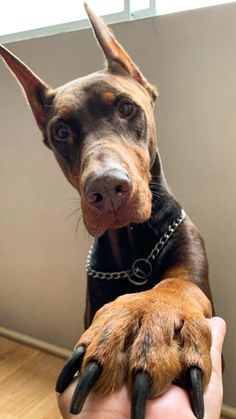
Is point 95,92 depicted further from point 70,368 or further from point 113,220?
point 70,368

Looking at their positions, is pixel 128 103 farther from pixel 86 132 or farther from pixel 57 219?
pixel 57 219

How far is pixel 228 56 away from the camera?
146cm

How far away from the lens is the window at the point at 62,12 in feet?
5.24

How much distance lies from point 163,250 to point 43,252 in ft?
4.10

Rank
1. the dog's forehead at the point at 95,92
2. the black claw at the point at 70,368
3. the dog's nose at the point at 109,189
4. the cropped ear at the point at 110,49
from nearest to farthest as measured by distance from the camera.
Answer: the black claw at the point at 70,368 → the dog's nose at the point at 109,189 → the dog's forehead at the point at 95,92 → the cropped ear at the point at 110,49

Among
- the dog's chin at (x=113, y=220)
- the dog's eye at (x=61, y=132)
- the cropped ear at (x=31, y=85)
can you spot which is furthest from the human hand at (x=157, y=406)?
the cropped ear at (x=31, y=85)

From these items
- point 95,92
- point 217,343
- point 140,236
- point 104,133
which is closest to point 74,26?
point 95,92

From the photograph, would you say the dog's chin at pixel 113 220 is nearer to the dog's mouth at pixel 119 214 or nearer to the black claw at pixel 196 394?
the dog's mouth at pixel 119 214

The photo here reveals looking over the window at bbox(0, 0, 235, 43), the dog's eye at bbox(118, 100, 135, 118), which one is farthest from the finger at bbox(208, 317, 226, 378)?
the window at bbox(0, 0, 235, 43)

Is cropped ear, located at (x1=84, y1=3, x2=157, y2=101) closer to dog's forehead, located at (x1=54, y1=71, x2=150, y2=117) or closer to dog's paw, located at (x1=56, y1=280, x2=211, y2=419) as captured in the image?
dog's forehead, located at (x1=54, y1=71, x2=150, y2=117)

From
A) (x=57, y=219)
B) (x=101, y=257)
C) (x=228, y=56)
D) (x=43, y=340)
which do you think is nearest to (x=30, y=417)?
(x=43, y=340)

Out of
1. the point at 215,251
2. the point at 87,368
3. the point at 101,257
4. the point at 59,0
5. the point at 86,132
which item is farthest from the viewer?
the point at 59,0

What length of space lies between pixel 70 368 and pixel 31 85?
924 mm

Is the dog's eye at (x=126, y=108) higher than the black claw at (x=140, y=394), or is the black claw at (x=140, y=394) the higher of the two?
the dog's eye at (x=126, y=108)
